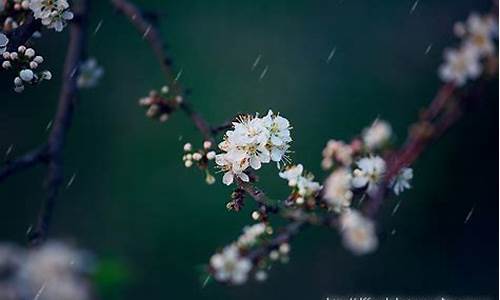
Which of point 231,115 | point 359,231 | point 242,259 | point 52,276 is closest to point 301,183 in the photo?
point 242,259

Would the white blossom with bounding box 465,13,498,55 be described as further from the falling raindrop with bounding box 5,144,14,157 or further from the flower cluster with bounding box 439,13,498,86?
the falling raindrop with bounding box 5,144,14,157

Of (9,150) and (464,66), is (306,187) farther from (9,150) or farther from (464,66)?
(9,150)

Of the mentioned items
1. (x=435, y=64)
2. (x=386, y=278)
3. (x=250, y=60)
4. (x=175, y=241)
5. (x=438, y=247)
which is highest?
(x=435, y=64)

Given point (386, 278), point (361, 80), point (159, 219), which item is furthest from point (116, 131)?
point (386, 278)

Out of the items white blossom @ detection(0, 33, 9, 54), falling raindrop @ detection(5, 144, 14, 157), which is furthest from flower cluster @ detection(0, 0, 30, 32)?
falling raindrop @ detection(5, 144, 14, 157)

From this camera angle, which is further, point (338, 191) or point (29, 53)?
point (29, 53)

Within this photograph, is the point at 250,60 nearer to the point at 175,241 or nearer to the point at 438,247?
the point at 175,241
